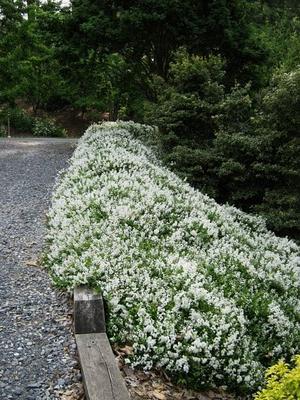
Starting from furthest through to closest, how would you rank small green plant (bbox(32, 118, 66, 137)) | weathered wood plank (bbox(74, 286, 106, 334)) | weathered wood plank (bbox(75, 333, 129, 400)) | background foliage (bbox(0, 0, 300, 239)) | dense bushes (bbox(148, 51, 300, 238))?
1. small green plant (bbox(32, 118, 66, 137))
2. background foliage (bbox(0, 0, 300, 239))
3. dense bushes (bbox(148, 51, 300, 238))
4. weathered wood plank (bbox(74, 286, 106, 334))
5. weathered wood plank (bbox(75, 333, 129, 400))

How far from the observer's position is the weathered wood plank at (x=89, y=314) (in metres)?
4.49

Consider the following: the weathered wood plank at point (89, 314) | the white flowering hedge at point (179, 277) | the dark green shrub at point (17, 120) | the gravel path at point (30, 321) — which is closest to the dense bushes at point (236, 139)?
the white flowering hedge at point (179, 277)

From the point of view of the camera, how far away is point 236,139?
1037 cm

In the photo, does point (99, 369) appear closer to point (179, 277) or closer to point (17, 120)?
point (179, 277)

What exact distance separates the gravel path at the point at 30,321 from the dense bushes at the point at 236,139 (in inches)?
159

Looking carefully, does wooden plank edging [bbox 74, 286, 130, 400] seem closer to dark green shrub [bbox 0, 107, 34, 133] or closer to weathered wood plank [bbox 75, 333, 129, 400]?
weathered wood plank [bbox 75, 333, 129, 400]

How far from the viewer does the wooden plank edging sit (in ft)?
11.9

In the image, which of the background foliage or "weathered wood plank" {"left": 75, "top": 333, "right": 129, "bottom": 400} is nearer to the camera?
"weathered wood plank" {"left": 75, "top": 333, "right": 129, "bottom": 400}

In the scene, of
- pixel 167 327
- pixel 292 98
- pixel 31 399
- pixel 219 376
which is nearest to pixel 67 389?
pixel 31 399

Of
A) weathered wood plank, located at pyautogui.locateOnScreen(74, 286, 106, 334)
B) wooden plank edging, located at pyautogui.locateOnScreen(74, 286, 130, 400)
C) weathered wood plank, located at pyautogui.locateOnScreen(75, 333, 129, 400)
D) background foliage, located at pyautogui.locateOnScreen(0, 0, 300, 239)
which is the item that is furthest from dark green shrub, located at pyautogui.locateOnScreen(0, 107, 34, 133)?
weathered wood plank, located at pyautogui.locateOnScreen(75, 333, 129, 400)

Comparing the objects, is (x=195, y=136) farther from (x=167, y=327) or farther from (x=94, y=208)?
(x=167, y=327)

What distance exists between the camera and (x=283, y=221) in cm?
940

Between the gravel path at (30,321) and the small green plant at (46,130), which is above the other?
the small green plant at (46,130)

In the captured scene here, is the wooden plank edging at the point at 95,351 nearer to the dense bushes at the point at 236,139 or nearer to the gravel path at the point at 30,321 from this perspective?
the gravel path at the point at 30,321
